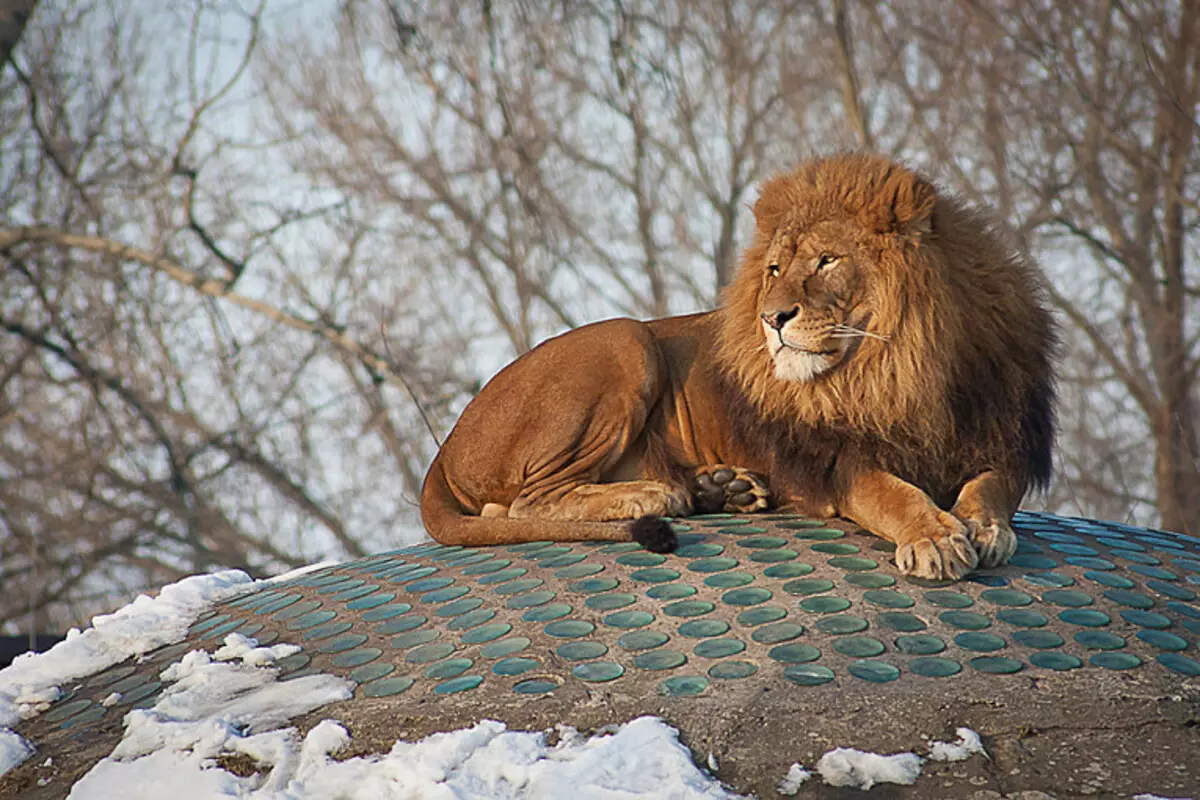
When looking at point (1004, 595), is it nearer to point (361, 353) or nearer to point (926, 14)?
point (361, 353)

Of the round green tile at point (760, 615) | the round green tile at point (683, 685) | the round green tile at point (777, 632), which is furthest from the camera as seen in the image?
the round green tile at point (760, 615)

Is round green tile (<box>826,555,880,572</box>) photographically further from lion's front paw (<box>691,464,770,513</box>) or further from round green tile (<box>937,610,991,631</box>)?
lion's front paw (<box>691,464,770,513</box>)

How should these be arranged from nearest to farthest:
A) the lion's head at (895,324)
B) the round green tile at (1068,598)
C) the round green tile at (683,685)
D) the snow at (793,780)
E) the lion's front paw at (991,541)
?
the snow at (793,780) < the round green tile at (683,685) < the round green tile at (1068,598) < the lion's front paw at (991,541) < the lion's head at (895,324)

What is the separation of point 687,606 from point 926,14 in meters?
12.3

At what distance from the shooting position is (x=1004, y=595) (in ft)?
11.4

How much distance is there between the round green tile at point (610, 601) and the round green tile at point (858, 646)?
624 mm

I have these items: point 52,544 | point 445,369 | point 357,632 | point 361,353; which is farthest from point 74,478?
point 357,632

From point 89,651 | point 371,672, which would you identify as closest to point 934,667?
point 371,672

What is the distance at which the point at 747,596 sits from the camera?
11.5 ft

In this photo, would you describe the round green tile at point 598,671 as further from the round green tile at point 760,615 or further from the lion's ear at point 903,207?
the lion's ear at point 903,207

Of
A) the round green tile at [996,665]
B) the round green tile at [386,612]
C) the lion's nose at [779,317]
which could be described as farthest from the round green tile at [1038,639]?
the round green tile at [386,612]

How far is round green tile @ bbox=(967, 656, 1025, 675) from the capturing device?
3.07 m

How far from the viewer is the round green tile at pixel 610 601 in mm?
3523

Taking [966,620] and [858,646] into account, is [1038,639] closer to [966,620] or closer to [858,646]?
[966,620]
